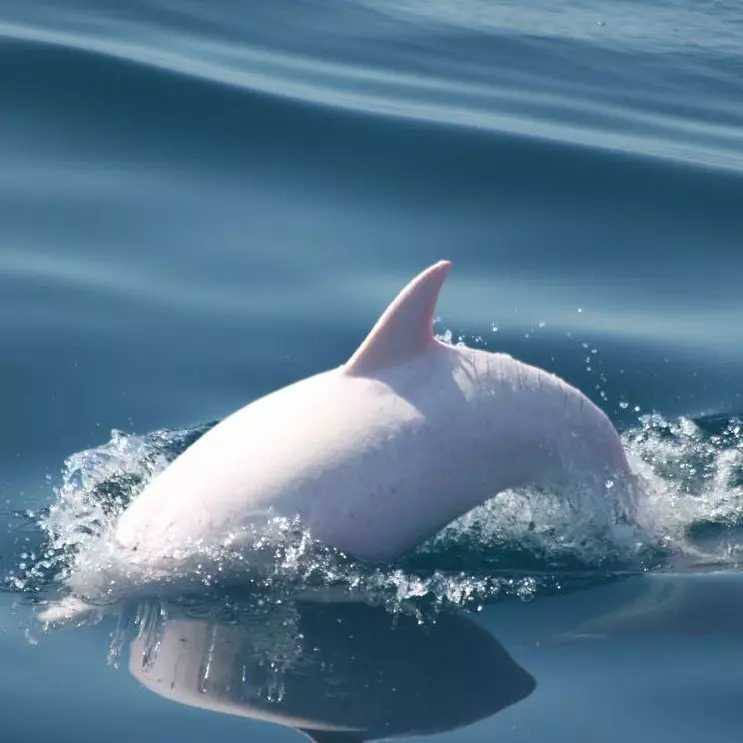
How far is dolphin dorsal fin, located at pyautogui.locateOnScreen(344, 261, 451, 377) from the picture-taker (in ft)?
21.7

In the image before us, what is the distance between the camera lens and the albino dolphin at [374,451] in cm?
671

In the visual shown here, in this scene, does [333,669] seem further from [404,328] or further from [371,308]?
[371,308]

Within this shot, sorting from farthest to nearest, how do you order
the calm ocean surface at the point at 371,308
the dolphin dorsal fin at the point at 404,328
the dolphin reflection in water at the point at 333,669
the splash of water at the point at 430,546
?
1. the splash of water at the point at 430,546
2. the dolphin dorsal fin at the point at 404,328
3. the calm ocean surface at the point at 371,308
4. the dolphin reflection in water at the point at 333,669

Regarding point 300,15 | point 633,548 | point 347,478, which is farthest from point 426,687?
point 300,15

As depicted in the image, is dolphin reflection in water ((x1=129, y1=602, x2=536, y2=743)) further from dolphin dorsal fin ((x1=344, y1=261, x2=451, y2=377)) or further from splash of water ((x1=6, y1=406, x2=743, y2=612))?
dolphin dorsal fin ((x1=344, y1=261, x2=451, y2=377))

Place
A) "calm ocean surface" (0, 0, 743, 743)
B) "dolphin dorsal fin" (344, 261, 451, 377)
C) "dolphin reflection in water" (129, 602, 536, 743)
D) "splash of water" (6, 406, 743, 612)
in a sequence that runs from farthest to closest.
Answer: "splash of water" (6, 406, 743, 612), "dolphin dorsal fin" (344, 261, 451, 377), "calm ocean surface" (0, 0, 743, 743), "dolphin reflection in water" (129, 602, 536, 743)

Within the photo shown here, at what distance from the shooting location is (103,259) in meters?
→ 11.7

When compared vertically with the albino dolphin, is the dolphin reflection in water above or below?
below

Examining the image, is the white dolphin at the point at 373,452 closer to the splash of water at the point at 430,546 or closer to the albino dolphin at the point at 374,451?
the albino dolphin at the point at 374,451

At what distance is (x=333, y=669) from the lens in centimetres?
642

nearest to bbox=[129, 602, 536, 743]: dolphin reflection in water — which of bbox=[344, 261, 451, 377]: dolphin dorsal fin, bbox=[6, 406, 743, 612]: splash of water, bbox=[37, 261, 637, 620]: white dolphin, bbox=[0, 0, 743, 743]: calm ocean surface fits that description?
bbox=[0, 0, 743, 743]: calm ocean surface

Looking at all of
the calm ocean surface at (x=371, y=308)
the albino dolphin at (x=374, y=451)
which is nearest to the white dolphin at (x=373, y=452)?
the albino dolphin at (x=374, y=451)

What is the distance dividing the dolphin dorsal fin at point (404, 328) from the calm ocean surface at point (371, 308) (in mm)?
852

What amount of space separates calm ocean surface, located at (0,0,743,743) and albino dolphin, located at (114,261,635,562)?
264 mm
